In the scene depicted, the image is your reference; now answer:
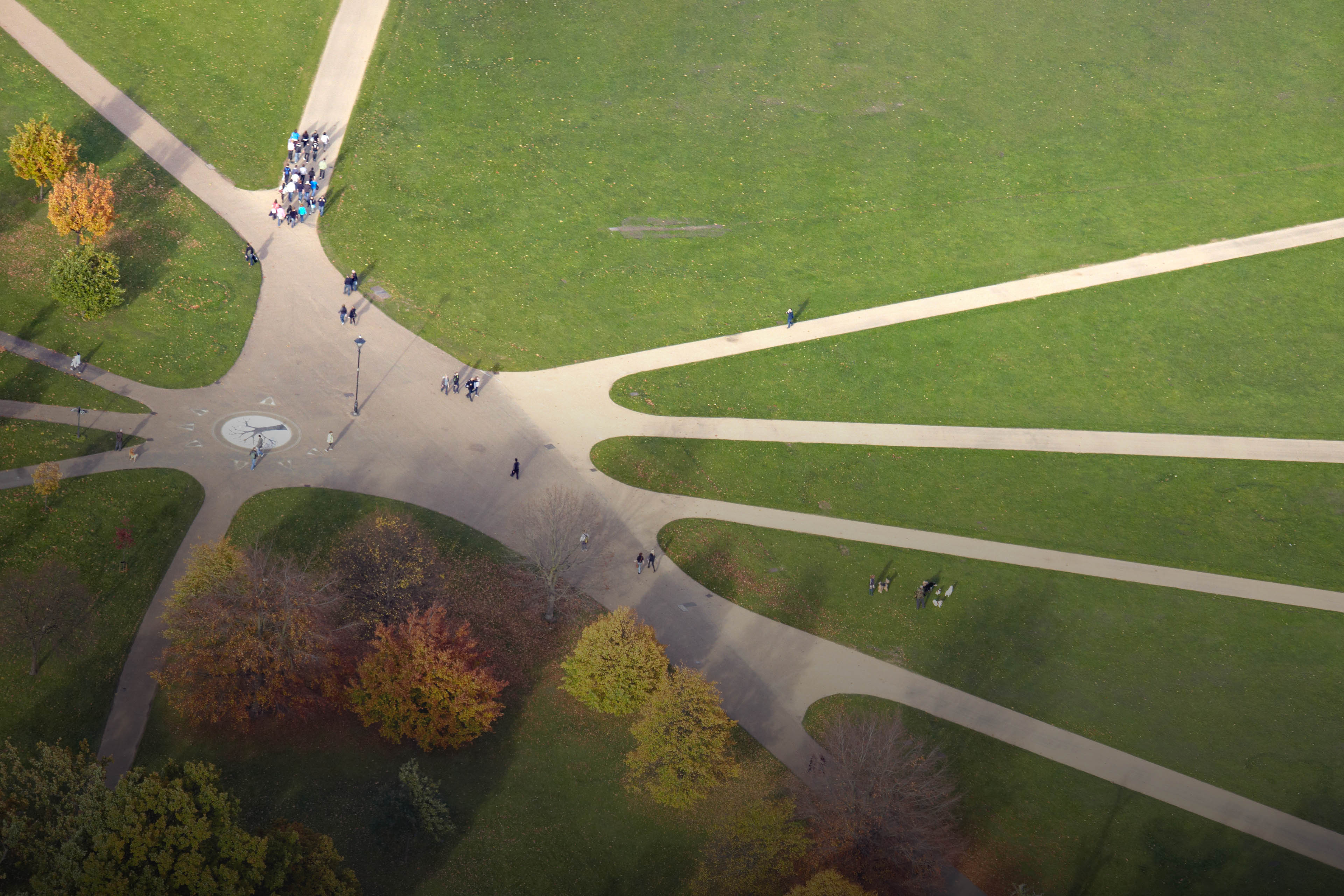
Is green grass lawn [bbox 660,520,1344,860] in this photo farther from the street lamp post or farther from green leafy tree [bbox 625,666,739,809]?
the street lamp post

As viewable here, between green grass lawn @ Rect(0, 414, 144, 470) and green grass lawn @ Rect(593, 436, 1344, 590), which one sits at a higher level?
green grass lawn @ Rect(593, 436, 1344, 590)

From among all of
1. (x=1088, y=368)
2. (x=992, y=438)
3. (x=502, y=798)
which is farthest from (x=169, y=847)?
(x=1088, y=368)

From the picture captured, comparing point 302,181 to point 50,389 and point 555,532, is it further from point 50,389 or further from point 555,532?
point 555,532

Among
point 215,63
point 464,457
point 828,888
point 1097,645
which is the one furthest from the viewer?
point 215,63

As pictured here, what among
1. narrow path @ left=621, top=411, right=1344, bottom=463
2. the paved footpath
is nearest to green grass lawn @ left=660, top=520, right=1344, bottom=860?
the paved footpath

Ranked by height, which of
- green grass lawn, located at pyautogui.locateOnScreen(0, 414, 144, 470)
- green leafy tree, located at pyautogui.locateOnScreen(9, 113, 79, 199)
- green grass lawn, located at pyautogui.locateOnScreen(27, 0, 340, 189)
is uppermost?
green grass lawn, located at pyautogui.locateOnScreen(27, 0, 340, 189)

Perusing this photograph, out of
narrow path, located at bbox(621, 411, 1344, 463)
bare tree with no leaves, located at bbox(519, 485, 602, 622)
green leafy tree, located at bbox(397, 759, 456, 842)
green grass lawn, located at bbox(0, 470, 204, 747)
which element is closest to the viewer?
green leafy tree, located at bbox(397, 759, 456, 842)

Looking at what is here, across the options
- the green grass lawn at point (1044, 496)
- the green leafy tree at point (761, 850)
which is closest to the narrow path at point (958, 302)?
the green grass lawn at point (1044, 496)
